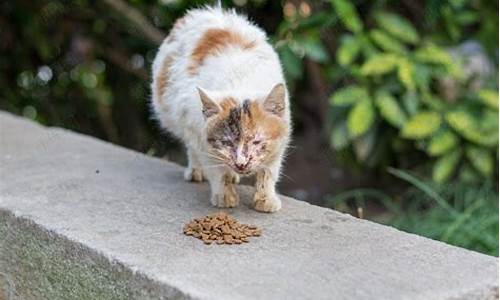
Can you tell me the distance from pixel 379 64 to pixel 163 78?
1.47 m

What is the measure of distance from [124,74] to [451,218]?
9.15 ft

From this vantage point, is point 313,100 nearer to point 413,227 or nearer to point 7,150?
point 413,227

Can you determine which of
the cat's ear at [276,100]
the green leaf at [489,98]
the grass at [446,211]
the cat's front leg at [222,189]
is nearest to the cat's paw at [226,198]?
the cat's front leg at [222,189]

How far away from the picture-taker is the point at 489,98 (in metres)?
4.16

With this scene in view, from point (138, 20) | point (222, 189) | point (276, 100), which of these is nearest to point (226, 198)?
point (222, 189)

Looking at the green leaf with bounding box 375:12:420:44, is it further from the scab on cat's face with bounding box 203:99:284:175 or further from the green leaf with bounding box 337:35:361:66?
the scab on cat's face with bounding box 203:99:284:175

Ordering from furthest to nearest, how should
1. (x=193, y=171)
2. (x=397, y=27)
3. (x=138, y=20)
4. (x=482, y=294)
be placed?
(x=138, y=20)
(x=397, y=27)
(x=193, y=171)
(x=482, y=294)

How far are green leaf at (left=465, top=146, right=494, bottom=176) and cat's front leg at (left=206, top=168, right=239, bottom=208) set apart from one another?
1.87 metres

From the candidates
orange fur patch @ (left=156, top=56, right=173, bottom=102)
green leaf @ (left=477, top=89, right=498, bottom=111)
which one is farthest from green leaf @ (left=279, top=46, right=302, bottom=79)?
orange fur patch @ (left=156, top=56, right=173, bottom=102)

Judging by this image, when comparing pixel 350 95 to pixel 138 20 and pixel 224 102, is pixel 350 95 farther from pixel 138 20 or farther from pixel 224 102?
pixel 224 102

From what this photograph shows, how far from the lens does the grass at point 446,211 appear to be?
351 cm

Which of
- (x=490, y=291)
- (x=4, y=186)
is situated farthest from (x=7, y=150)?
(x=490, y=291)

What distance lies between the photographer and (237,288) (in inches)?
80.2

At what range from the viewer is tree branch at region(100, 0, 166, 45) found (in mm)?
4848
